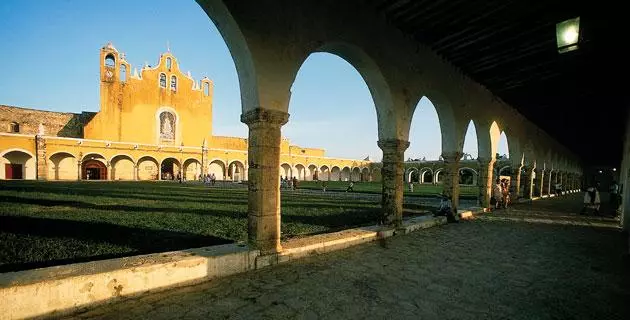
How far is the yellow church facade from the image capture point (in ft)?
86.9

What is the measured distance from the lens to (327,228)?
688 cm

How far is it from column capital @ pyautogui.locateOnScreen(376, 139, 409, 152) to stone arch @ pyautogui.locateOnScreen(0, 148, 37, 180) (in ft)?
105

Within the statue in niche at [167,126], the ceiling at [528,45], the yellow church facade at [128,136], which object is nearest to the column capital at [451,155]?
the ceiling at [528,45]

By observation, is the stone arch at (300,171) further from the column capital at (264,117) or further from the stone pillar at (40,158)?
the column capital at (264,117)

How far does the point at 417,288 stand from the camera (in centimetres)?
340

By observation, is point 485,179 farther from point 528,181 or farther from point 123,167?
point 123,167

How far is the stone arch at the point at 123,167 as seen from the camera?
102ft

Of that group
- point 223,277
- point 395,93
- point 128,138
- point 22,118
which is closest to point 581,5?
point 395,93

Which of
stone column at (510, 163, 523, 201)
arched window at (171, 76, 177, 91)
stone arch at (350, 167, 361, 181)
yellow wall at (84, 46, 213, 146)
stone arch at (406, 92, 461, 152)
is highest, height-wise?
arched window at (171, 76, 177, 91)

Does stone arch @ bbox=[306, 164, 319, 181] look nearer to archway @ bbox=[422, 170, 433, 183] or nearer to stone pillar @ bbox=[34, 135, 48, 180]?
archway @ bbox=[422, 170, 433, 183]

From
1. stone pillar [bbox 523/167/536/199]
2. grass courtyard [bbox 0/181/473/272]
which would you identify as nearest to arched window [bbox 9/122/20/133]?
grass courtyard [bbox 0/181/473/272]

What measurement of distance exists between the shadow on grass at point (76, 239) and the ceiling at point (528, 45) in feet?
18.0

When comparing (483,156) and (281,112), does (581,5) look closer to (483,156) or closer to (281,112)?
(281,112)

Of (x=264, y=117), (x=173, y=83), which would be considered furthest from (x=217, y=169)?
(x=264, y=117)
